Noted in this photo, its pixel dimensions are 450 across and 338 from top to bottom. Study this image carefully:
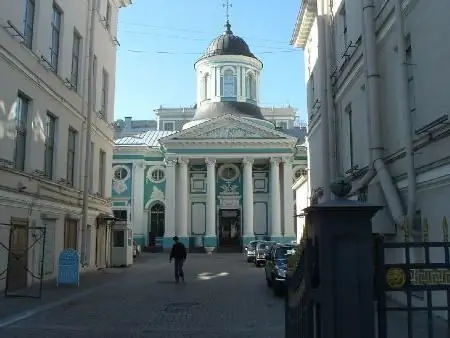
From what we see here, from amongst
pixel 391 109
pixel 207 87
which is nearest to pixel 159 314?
pixel 391 109

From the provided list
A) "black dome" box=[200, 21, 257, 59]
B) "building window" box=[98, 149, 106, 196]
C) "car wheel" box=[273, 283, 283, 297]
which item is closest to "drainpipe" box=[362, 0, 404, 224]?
"car wheel" box=[273, 283, 283, 297]

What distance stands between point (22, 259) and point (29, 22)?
786 cm

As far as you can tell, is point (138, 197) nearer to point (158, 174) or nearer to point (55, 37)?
point (158, 174)

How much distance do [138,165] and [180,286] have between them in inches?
1460

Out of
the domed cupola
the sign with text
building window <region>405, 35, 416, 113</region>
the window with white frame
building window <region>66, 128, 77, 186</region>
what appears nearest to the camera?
building window <region>405, 35, 416, 113</region>

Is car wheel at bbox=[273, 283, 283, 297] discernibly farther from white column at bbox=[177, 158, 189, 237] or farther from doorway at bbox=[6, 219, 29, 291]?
white column at bbox=[177, 158, 189, 237]

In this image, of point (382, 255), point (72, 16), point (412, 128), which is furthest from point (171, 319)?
point (72, 16)

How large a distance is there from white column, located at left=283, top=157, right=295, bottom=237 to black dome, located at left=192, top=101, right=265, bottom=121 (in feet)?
22.7

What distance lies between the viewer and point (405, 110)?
11.8m

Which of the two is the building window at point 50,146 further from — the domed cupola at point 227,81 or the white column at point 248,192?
the domed cupola at point 227,81

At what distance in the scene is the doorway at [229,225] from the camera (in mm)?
53969

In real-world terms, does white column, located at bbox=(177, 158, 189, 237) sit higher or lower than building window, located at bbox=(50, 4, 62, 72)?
lower

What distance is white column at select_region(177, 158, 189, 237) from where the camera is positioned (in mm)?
51125

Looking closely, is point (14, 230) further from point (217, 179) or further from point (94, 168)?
point (217, 179)
